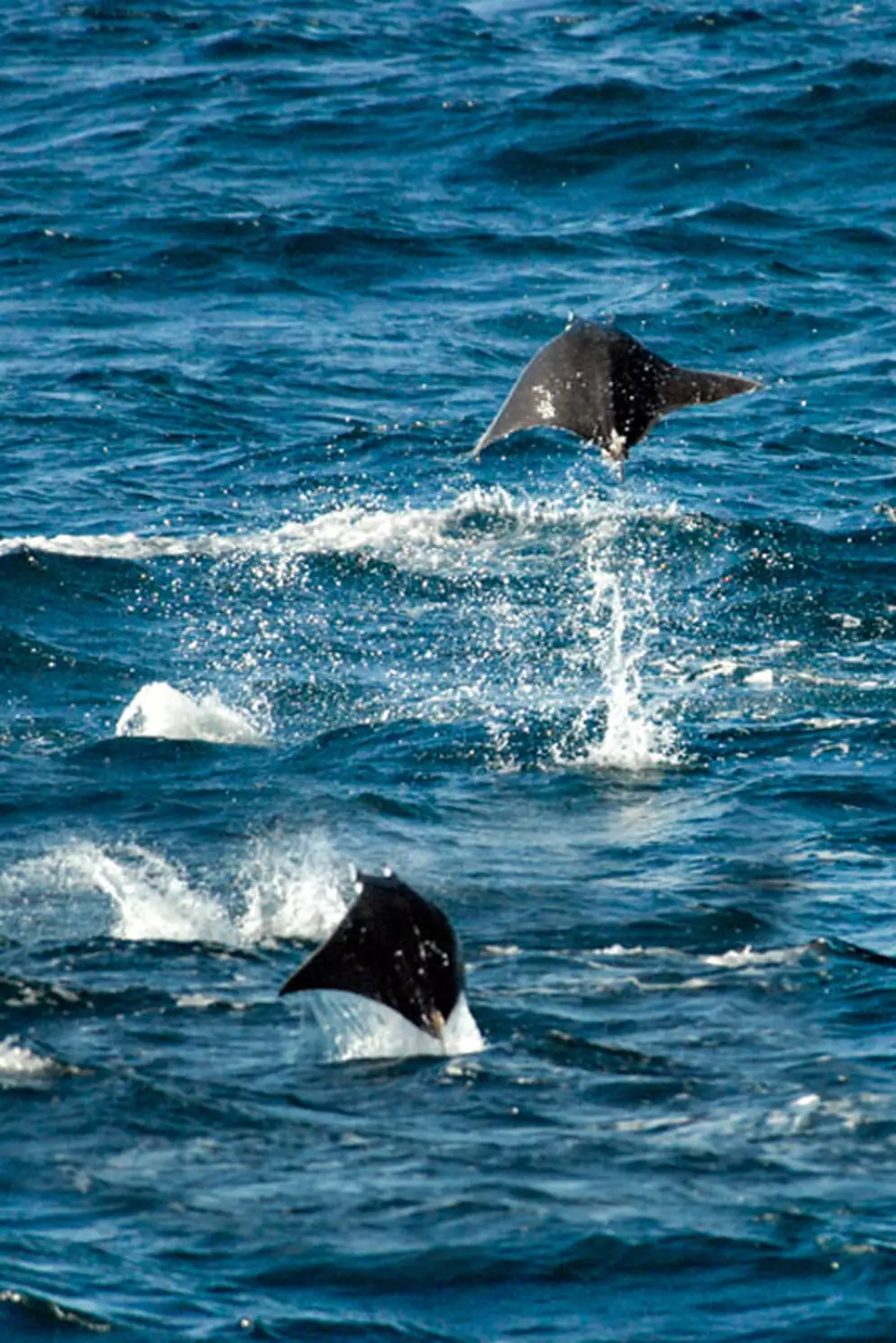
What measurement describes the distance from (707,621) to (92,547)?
4.88 m

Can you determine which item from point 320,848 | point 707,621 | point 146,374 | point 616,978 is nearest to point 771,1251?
point 616,978

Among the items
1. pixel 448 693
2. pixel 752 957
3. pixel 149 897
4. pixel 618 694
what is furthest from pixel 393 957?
pixel 448 693

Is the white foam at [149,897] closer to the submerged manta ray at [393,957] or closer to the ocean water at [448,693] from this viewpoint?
the ocean water at [448,693]

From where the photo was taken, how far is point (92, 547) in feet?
58.0

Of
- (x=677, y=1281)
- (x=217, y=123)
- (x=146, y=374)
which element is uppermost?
(x=217, y=123)

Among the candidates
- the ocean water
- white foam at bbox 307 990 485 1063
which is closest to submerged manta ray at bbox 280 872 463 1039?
white foam at bbox 307 990 485 1063

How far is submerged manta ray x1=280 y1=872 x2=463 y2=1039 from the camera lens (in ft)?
29.5

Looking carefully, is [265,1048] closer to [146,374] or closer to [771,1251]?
[771,1251]

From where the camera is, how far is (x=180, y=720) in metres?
14.2

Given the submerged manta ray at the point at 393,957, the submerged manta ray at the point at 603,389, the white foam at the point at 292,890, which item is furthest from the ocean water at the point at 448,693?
the submerged manta ray at the point at 603,389

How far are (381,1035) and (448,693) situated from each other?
18.3ft

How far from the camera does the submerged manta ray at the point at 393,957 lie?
29.5 feet

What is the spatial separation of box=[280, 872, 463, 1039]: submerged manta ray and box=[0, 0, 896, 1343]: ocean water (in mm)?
365

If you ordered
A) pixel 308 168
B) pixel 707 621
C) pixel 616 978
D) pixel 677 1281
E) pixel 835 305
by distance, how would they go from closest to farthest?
pixel 677 1281, pixel 616 978, pixel 707 621, pixel 835 305, pixel 308 168
